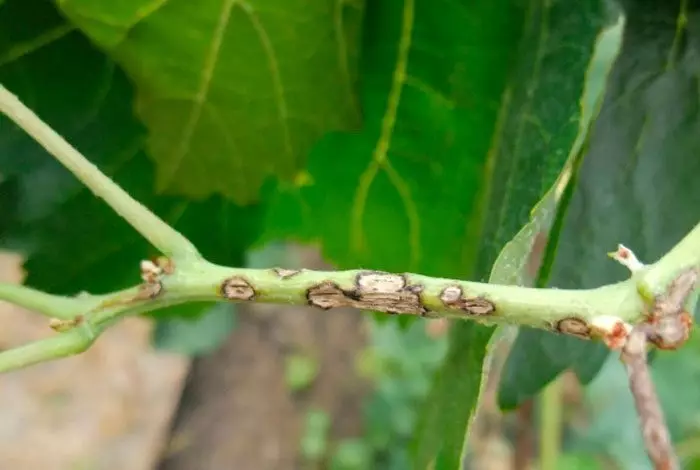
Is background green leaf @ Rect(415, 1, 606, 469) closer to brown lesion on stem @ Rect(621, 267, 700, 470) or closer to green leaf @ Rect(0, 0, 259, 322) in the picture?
brown lesion on stem @ Rect(621, 267, 700, 470)

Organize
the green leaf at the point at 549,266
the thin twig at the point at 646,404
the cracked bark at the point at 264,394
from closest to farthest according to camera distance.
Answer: the thin twig at the point at 646,404 < the green leaf at the point at 549,266 < the cracked bark at the point at 264,394

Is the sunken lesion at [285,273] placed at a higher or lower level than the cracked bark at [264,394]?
higher

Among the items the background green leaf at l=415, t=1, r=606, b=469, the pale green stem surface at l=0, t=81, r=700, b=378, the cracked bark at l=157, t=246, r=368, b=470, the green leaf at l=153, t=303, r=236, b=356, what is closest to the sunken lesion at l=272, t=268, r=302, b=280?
the pale green stem surface at l=0, t=81, r=700, b=378

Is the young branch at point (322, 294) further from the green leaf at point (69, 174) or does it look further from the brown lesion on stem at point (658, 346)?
the green leaf at point (69, 174)

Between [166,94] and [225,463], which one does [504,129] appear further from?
[225,463]

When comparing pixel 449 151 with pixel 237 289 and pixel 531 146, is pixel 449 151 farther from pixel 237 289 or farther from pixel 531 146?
pixel 237 289

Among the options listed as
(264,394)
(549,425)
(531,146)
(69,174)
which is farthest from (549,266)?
(264,394)

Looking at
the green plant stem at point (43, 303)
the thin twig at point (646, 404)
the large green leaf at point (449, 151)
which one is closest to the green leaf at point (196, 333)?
the large green leaf at point (449, 151)
